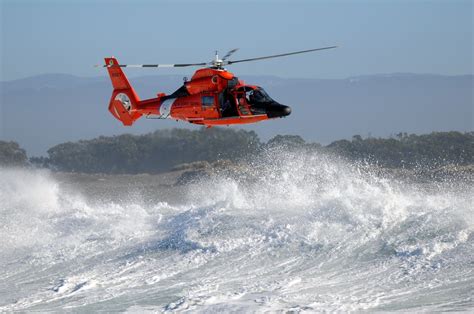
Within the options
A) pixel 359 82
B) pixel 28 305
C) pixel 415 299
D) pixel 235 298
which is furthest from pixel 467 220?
pixel 359 82

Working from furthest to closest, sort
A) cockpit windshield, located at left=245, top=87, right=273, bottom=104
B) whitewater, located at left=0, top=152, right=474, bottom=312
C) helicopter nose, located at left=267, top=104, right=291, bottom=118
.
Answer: cockpit windshield, located at left=245, top=87, right=273, bottom=104
helicopter nose, located at left=267, top=104, right=291, bottom=118
whitewater, located at left=0, top=152, right=474, bottom=312

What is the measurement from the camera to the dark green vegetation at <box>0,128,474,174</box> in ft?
130

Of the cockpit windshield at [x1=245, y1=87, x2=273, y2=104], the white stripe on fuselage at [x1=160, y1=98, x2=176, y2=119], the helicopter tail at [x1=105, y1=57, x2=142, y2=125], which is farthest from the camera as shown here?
the helicopter tail at [x1=105, y1=57, x2=142, y2=125]

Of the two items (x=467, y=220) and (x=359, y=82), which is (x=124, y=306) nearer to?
(x=467, y=220)

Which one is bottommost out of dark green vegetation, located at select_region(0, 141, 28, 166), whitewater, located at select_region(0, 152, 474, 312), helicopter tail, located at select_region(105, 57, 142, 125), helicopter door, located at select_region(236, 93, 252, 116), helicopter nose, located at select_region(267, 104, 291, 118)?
whitewater, located at select_region(0, 152, 474, 312)

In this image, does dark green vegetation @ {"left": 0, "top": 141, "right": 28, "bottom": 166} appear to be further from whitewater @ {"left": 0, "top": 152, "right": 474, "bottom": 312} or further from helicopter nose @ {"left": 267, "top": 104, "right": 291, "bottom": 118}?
helicopter nose @ {"left": 267, "top": 104, "right": 291, "bottom": 118}

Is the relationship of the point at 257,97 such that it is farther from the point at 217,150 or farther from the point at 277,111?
the point at 217,150

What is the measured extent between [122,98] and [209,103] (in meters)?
3.28

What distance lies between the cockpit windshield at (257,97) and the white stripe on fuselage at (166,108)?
2.21 metres

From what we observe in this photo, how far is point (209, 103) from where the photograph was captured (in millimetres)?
19609

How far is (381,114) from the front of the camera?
295 ft

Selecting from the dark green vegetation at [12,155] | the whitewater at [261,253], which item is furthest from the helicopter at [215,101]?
the dark green vegetation at [12,155]

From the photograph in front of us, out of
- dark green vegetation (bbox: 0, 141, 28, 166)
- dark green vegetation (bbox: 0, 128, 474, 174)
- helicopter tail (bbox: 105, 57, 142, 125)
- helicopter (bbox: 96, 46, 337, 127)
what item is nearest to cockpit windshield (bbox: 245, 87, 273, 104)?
helicopter (bbox: 96, 46, 337, 127)

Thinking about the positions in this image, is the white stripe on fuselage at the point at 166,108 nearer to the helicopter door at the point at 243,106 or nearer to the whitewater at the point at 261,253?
the helicopter door at the point at 243,106
